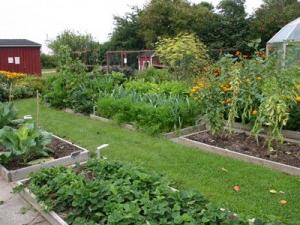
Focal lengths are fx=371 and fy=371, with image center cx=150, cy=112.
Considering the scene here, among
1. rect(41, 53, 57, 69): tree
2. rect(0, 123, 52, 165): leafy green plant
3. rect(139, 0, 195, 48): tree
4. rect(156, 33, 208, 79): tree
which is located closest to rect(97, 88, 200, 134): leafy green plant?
rect(0, 123, 52, 165): leafy green plant

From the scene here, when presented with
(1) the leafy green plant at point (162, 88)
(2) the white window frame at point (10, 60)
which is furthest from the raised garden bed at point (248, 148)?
(2) the white window frame at point (10, 60)

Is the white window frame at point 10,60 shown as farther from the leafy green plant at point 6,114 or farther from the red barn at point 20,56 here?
the leafy green plant at point 6,114

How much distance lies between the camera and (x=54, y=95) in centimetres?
1052

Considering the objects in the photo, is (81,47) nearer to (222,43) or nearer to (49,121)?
(222,43)

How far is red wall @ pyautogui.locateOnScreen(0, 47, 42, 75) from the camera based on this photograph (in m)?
21.9

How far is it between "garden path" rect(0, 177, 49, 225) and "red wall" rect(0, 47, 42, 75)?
742 inches

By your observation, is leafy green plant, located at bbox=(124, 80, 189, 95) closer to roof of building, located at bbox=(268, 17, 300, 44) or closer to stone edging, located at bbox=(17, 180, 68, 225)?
stone edging, located at bbox=(17, 180, 68, 225)

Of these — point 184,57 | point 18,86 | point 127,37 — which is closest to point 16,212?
point 184,57

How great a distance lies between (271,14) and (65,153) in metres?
23.0

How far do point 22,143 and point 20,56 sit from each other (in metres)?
18.5

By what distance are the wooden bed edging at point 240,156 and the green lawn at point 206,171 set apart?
14 centimetres

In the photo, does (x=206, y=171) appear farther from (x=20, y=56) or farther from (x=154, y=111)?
(x=20, y=56)

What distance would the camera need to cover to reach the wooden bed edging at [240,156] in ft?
16.4

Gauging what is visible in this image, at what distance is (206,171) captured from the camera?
5125 mm
